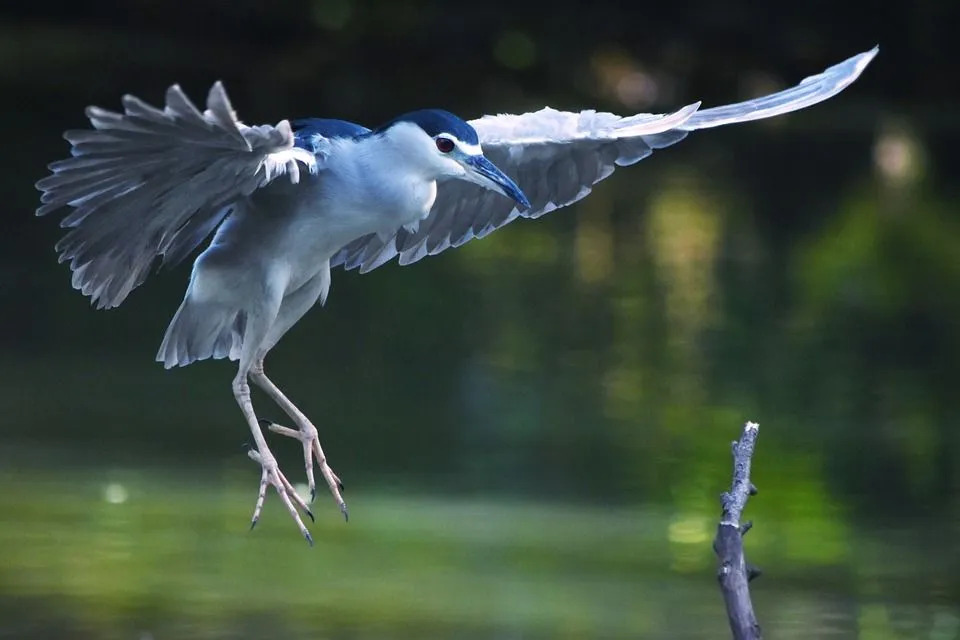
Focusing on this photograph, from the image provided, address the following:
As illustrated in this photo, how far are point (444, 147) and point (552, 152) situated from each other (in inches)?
38.6

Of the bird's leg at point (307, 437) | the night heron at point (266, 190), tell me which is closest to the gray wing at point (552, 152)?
the night heron at point (266, 190)

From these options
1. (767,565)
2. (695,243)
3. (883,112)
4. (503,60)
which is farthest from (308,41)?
(767,565)

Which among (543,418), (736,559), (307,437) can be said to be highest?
(543,418)

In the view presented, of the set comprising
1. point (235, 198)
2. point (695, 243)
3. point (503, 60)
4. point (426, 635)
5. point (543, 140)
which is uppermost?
point (503, 60)

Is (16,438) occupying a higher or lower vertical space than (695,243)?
lower

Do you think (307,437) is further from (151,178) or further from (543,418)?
(543,418)

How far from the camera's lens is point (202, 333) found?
19.7 ft

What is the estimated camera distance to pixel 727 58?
23.7 meters

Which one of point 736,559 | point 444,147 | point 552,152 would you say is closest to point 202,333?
point 444,147

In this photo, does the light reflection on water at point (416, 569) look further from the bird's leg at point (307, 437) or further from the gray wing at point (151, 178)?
the gray wing at point (151, 178)

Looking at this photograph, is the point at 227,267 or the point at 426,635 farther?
the point at 426,635

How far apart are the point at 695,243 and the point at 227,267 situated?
34.8 feet

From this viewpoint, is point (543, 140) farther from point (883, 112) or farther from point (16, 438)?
point (883, 112)

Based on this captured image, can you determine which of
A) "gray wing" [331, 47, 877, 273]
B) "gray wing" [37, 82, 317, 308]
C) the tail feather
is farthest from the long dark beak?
the tail feather
